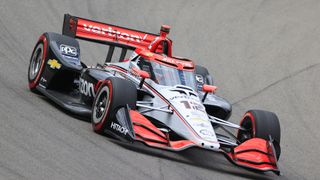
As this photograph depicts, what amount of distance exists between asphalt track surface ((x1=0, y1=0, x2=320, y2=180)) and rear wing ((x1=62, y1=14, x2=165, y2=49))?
3.99 feet

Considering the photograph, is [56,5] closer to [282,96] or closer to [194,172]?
[282,96]

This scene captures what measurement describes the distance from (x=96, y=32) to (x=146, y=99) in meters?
2.53

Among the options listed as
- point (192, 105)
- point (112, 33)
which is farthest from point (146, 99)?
point (112, 33)

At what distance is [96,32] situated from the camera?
13930 millimetres

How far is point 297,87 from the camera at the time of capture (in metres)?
15.8

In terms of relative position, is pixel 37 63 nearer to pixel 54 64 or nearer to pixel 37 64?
pixel 37 64

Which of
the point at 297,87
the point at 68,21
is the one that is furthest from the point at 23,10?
the point at 297,87

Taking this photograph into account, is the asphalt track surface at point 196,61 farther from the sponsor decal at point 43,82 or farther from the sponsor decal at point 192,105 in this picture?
the sponsor decal at point 192,105

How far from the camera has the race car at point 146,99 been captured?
10750 millimetres

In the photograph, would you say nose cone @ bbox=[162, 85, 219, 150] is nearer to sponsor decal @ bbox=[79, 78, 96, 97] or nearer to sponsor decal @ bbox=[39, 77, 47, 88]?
sponsor decal @ bbox=[79, 78, 96, 97]

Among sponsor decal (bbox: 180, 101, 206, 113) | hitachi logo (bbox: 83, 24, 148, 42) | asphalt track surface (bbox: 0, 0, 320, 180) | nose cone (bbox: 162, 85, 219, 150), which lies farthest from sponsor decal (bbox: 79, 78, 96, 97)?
sponsor decal (bbox: 180, 101, 206, 113)

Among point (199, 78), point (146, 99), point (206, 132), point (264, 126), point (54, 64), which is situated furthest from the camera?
point (199, 78)

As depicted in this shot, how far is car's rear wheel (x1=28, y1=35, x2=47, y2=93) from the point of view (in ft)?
43.8

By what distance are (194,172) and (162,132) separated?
41.0 inches
